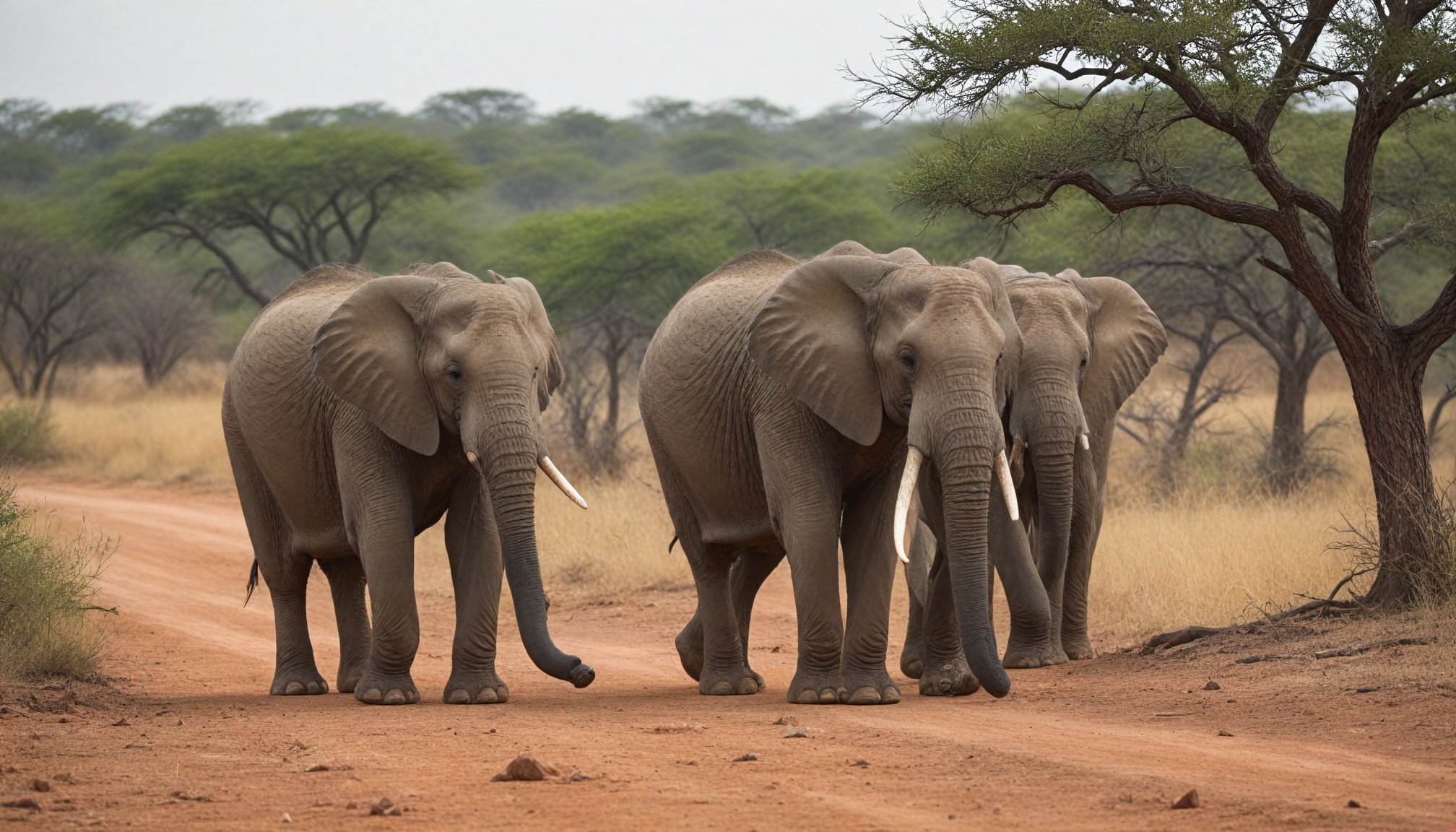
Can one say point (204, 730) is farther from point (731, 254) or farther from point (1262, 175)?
point (731, 254)

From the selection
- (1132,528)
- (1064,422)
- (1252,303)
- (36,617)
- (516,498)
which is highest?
(1252,303)

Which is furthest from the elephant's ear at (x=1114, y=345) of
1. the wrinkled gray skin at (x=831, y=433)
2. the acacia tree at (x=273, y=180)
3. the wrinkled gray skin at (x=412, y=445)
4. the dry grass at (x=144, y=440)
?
the acacia tree at (x=273, y=180)

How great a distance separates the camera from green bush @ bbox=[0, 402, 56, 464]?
2192cm

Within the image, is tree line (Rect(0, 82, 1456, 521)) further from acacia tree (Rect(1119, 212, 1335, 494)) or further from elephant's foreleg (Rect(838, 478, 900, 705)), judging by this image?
elephant's foreleg (Rect(838, 478, 900, 705))

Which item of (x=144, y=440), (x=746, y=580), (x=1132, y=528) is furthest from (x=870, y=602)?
(x=144, y=440)

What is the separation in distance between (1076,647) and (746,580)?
2164 mm

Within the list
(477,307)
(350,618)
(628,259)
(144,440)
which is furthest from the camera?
(144,440)

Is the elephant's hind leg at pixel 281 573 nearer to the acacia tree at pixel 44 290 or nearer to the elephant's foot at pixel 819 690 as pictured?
the elephant's foot at pixel 819 690

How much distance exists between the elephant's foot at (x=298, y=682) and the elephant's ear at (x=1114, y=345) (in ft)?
15.2

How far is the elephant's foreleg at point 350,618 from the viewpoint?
8672mm

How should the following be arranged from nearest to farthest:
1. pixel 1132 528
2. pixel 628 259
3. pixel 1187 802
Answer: pixel 1187 802 → pixel 1132 528 → pixel 628 259

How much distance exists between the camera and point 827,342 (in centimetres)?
725

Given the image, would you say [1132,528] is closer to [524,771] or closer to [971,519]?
[971,519]

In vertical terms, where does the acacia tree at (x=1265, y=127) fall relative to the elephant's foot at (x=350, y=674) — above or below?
above
